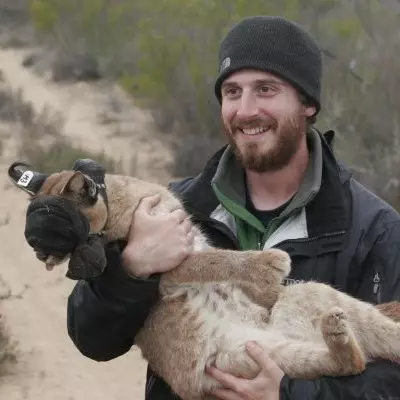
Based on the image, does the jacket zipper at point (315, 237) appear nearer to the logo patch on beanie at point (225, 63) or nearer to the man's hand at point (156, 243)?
the man's hand at point (156, 243)

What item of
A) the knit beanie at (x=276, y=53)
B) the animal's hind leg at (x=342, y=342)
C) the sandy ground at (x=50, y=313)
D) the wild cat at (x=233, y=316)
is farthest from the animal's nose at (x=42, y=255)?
the sandy ground at (x=50, y=313)

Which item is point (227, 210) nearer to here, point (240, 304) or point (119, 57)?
point (240, 304)

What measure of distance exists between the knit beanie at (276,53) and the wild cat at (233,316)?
946mm

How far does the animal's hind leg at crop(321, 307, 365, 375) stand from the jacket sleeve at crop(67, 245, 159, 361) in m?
0.80

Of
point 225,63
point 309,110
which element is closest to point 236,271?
point 309,110

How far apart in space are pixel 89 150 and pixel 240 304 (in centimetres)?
916

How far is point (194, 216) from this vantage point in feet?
11.9

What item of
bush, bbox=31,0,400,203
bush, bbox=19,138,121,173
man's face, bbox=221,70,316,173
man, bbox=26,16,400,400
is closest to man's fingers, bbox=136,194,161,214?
man, bbox=26,16,400,400

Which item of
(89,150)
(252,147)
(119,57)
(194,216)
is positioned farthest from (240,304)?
(119,57)

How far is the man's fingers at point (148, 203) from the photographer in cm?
349

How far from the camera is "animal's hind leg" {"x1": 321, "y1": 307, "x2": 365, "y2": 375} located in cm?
289

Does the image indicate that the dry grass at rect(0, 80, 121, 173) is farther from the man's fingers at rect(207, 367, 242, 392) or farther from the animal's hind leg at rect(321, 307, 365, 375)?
the animal's hind leg at rect(321, 307, 365, 375)

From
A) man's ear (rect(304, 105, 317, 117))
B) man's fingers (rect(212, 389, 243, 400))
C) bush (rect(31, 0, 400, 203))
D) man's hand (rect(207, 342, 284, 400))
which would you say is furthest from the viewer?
bush (rect(31, 0, 400, 203))

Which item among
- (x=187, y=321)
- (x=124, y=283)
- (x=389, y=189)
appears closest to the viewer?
(x=124, y=283)
